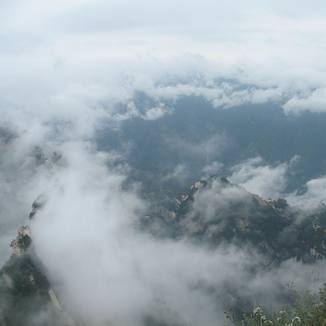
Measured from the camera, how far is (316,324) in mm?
91438

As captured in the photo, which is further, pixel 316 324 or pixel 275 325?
pixel 275 325

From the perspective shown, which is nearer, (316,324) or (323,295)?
(316,324)

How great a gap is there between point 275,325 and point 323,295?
11.0 m

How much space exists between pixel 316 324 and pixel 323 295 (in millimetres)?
12203

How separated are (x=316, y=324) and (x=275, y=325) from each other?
857 cm

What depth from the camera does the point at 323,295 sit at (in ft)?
337

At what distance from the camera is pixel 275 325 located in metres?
98.1
